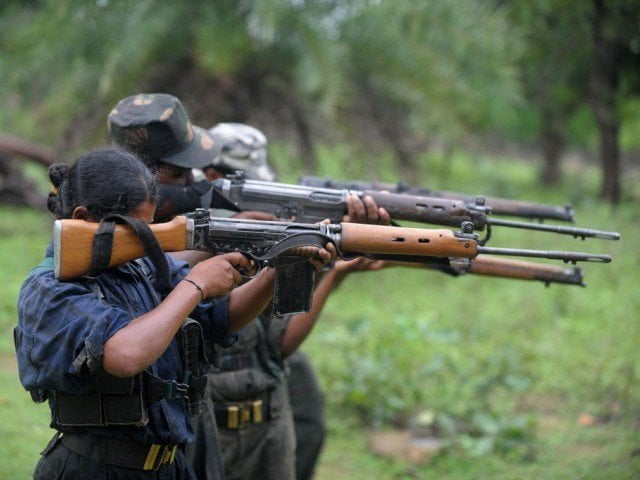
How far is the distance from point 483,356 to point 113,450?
4.70 metres

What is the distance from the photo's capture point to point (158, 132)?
10.4ft

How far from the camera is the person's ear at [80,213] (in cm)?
229

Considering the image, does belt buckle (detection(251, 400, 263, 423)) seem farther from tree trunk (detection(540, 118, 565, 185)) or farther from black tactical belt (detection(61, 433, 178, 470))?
tree trunk (detection(540, 118, 565, 185))

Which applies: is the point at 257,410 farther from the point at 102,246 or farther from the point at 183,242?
the point at 102,246

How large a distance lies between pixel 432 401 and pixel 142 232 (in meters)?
4.05

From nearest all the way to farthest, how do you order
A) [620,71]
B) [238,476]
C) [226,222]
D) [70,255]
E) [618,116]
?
1. [70,255]
2. [226,222]
3. [238,476]
4. [618,116]
5. [620,71]

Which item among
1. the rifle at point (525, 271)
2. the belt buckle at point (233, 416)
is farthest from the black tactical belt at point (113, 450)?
the rifle at point (525, 271)

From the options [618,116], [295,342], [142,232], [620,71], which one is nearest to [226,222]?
[142,232]

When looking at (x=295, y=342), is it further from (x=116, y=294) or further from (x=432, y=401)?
(x=432, y=401)

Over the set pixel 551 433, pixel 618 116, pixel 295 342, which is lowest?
pixel 551 433

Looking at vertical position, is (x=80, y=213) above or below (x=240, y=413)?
above

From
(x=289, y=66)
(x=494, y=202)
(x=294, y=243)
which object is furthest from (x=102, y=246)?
(x=289, y=66)

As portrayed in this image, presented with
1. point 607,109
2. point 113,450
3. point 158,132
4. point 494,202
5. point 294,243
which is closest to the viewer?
point 113,450

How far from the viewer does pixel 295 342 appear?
11.6 feet
